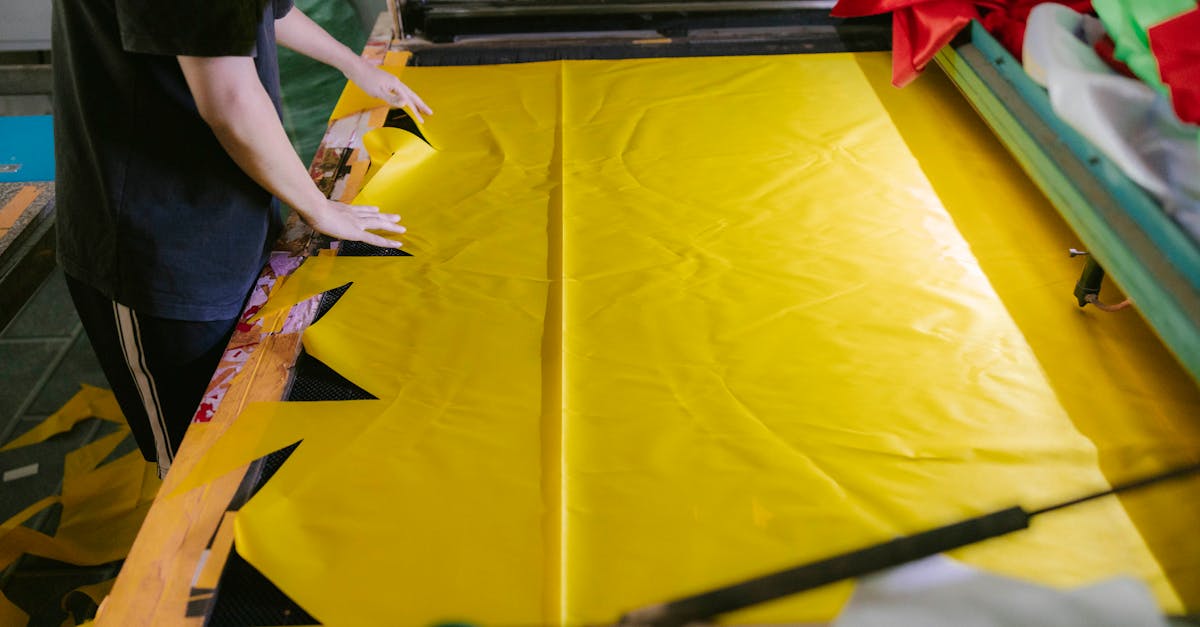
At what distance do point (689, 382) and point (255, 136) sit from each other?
62cm

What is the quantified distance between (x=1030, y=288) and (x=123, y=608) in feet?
3.90

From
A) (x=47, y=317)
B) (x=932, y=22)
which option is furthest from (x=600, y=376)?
(x=47, y=317)

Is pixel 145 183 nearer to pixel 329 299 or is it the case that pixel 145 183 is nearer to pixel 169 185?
pixel 169 185

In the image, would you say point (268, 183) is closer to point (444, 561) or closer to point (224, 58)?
point (224, 58)

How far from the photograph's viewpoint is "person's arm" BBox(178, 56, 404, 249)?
0.96 metres

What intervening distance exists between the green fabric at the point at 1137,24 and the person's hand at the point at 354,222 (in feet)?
3.64

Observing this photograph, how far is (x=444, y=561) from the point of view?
2.68ft

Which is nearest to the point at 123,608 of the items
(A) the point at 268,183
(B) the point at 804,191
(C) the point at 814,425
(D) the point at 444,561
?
(D) the point at 444,561

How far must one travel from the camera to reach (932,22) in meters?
1.61

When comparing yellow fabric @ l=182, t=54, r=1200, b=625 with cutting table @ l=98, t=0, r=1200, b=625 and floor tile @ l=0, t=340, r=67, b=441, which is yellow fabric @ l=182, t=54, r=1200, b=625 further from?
floor tile @ l=0, t=340, r=67, b=441

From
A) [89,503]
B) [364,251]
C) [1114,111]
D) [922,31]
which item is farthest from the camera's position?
[89,503]

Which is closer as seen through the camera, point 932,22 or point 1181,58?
point 1181,58

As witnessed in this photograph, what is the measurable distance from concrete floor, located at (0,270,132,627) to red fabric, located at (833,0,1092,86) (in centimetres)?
200

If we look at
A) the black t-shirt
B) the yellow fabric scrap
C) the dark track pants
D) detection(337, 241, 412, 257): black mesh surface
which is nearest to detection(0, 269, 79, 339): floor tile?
the yellow fabric scrap
